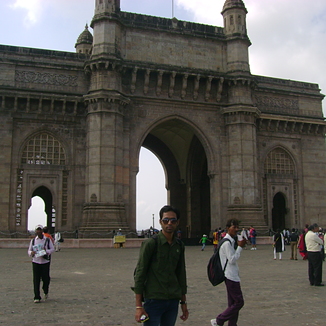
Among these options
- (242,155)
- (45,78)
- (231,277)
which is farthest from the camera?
(242,155)

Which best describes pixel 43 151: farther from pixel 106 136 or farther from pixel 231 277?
pixel 231 277

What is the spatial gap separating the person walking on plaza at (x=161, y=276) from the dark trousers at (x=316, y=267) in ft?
22.8

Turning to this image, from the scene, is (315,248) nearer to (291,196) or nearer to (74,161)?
(74,161)

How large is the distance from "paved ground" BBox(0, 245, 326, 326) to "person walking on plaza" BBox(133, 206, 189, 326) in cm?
249

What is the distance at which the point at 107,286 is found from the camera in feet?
35.9

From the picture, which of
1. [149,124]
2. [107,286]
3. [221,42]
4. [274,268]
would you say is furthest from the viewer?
[221,42]

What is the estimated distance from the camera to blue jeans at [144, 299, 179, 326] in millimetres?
4754

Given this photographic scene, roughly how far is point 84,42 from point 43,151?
16839 millimetres

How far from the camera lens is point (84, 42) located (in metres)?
42.1

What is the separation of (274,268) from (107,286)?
21.6ft

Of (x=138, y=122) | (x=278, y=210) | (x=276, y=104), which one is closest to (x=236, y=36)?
(x=276, y=104)

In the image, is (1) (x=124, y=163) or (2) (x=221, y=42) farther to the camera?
(2) (x=221, y=42)

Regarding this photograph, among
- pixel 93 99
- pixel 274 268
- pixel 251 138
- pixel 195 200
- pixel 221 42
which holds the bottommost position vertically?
pixel 274 268

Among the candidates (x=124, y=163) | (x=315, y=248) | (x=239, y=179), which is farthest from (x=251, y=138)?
(x=315, y=248)
